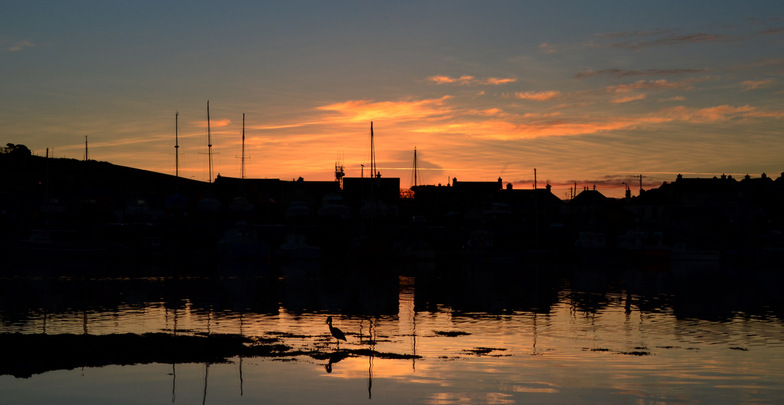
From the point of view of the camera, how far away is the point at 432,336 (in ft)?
119

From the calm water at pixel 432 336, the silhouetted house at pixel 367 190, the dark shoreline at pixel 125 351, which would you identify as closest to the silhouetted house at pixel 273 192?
the silhouetted house at pixel 367 190

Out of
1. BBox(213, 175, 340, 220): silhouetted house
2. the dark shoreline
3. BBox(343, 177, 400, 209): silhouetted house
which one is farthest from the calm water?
BBox(343, 177, 400, 209): silhouetted house

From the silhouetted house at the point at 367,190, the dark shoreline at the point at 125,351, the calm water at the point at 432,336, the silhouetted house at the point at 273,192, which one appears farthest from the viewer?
the silhouetted house at the point at 367,190

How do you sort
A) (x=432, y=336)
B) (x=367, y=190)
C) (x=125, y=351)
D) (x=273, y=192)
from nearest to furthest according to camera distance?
(x=125, y=351)
(x=432, y=336)
(x=273, y=192)
(x=367, y=190)

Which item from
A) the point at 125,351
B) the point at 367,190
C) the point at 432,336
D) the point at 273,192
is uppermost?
the point at 367,190

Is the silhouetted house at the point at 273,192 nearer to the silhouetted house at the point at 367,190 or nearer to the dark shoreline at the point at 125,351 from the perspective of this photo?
the silhouetted house at the point at 367,190

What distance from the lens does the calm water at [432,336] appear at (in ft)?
79.6

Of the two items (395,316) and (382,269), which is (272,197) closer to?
(382,269)

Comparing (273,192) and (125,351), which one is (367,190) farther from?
(125,351)

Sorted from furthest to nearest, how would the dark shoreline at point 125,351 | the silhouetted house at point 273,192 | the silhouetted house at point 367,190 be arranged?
the silhouetted house at point 367,190 → the silhouetted house at point 273,192 → the dark shoreline at point 125,351

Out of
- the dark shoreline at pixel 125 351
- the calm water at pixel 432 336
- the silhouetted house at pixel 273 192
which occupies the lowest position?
the calm water at pixel 432 336

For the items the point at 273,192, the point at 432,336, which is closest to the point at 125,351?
the point at 432,336

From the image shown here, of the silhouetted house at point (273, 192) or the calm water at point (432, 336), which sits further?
the silhouetted house at point (273, 192)

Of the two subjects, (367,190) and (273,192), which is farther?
(367,190)
